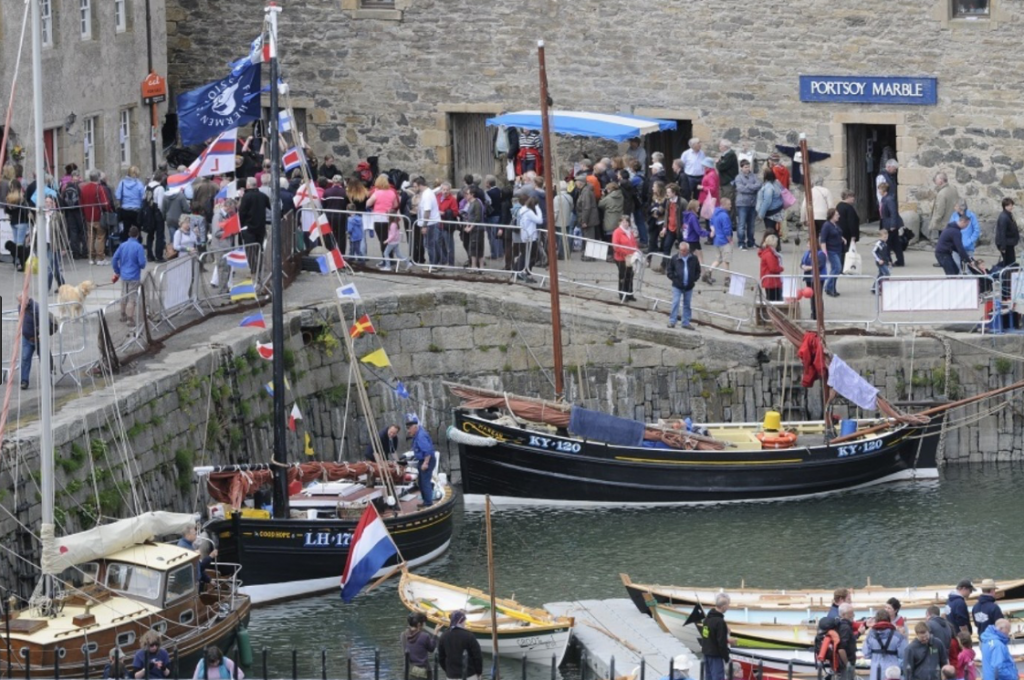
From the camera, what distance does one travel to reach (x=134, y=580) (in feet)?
82.4

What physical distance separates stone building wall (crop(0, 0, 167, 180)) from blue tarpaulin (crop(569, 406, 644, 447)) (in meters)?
9.27

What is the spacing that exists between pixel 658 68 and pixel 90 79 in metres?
8.73

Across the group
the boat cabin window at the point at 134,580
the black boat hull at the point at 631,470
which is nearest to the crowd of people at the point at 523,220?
the black boat hull at the point at 631,470

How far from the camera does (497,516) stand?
33156mm

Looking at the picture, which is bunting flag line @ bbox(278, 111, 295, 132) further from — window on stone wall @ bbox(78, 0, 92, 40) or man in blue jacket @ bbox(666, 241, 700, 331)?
window on stone wall @ bbox(78, 0, 92, 40)

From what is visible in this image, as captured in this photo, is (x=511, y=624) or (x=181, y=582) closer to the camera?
(x=181, y=582)

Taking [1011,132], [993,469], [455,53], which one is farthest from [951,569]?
[455,53]

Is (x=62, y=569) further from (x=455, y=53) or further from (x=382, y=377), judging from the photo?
(x=455, y=53)

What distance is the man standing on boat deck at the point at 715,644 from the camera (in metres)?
24.8

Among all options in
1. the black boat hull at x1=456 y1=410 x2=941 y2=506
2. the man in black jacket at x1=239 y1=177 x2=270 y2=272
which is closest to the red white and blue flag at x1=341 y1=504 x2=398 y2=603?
the black boat hull at x1=456 y1=410 x2=941 y2=506

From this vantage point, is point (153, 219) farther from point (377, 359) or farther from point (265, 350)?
point (265, 350)

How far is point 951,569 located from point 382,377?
861 centimetres

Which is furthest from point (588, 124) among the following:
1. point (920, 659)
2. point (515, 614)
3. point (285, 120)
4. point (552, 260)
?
point (920, 659)

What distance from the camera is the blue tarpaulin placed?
108 ft
